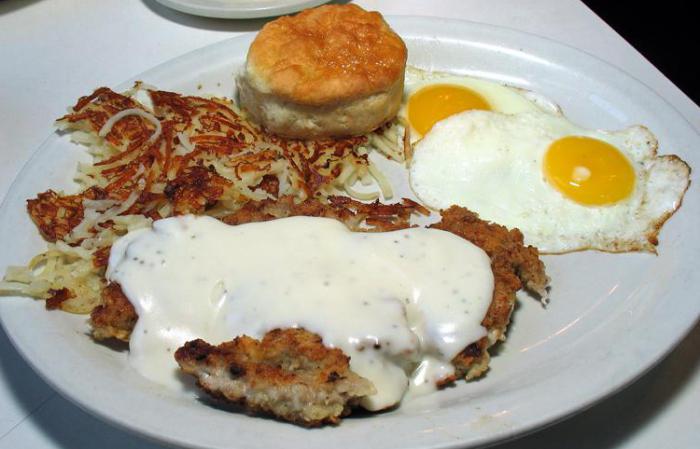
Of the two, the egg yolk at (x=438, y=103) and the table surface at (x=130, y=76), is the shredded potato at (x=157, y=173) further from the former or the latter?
the table surface at (x=130, y=76)

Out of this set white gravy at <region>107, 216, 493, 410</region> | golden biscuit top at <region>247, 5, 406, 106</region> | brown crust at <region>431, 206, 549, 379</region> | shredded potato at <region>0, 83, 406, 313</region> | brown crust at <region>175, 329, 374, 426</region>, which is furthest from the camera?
golden biscuit top at <region>247, 5, 406, 106</region>

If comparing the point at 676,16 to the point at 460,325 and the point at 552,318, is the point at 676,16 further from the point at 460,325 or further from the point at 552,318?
the point at 460,325

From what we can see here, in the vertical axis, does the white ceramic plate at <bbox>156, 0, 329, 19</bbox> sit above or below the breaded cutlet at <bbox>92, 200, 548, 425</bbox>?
above

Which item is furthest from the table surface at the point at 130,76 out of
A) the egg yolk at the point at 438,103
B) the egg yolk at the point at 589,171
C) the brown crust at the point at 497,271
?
the egg yolk at the point at 438,103

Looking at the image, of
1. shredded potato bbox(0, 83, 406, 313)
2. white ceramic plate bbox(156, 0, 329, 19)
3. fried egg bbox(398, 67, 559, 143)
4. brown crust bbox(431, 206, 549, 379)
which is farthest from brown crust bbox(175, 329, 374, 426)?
white ceramic plate bbox(156, 0, 329, 19)

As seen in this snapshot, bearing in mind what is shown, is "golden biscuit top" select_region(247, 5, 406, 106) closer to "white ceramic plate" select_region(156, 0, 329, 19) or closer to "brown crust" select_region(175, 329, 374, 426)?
"white ceramic plate" select_region(156, 0, 329, 19)

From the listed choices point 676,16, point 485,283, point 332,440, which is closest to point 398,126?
point 485,283

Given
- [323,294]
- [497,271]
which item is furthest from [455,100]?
[323,294]
